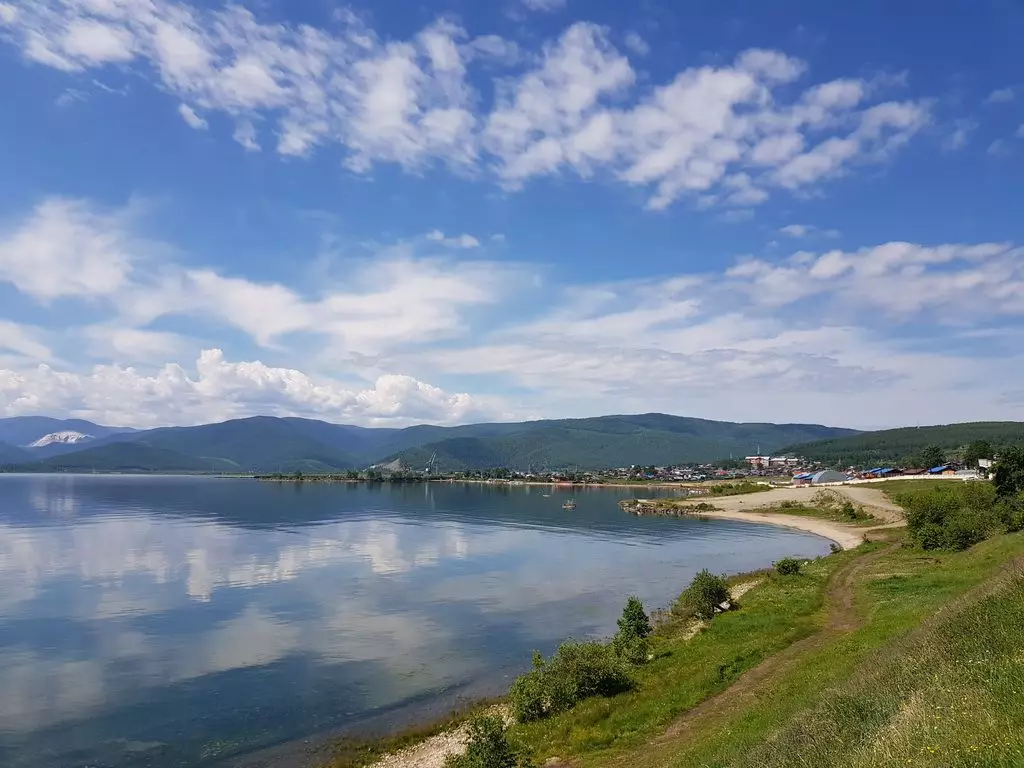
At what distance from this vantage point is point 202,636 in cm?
5097

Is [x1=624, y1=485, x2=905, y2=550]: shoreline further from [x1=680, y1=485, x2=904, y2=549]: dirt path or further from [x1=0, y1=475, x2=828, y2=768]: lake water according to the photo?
[x1=0, y1=475, x2=828, y2=768]: lake water

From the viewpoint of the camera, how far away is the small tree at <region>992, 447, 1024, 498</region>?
83.4 meters

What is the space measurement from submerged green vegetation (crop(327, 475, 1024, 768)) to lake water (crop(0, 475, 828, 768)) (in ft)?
31.5

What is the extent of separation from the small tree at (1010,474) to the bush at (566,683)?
244ft

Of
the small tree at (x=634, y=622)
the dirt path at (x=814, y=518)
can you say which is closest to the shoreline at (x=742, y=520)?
the dirt path at (x=814, y=518)

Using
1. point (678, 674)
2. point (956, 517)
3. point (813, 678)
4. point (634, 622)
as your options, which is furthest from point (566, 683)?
point (956, 517)

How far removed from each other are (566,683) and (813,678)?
1188 cm

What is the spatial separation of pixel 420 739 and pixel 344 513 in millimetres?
141940

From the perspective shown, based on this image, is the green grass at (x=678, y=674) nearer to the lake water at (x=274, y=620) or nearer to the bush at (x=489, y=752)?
the bush at (x=489, y=752)

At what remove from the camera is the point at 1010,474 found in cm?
8575

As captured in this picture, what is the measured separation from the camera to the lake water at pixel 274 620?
1359 inches

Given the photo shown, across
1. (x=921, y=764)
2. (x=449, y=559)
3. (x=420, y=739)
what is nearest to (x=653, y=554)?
(x=449, y=559)

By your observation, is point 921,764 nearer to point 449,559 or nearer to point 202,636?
point 202,636

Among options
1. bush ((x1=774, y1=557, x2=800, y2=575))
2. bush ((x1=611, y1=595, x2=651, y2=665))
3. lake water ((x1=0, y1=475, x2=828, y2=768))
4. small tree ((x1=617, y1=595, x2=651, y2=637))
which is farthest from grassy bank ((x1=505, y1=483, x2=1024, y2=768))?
lake water ((x1=0, y1=475, x2=828, y2=768))
